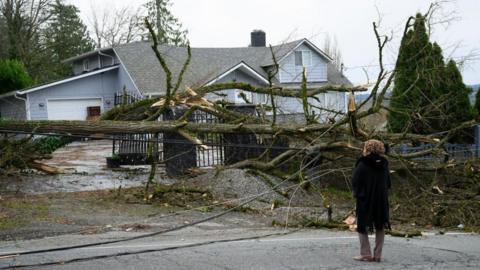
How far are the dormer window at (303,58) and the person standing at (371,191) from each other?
2701 centimetres

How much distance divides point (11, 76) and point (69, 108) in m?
3.69

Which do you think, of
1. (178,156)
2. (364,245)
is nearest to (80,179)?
(178,156)

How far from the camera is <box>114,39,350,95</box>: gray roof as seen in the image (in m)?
28.7

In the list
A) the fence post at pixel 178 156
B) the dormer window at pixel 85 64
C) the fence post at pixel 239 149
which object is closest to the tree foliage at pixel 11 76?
the dormer window at pixel 85 64

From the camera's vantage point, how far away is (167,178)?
45.4 feet

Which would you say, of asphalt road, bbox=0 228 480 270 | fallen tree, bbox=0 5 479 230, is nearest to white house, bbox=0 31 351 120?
fallen tree, bbox=0 5 479 230

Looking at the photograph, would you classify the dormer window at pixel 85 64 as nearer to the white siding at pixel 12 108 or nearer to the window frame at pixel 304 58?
the white siding at pixel 12 108

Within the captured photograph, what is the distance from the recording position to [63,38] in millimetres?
45375

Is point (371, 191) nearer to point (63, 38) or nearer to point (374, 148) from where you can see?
point (374, 148)

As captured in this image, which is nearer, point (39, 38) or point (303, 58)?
point (303, 58)

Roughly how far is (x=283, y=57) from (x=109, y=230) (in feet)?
78.3

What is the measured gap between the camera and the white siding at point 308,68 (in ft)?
108

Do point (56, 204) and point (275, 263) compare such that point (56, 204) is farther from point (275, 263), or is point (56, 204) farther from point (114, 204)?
point (275, 263)

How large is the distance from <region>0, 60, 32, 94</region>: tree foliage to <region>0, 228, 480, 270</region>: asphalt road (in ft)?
79.6
